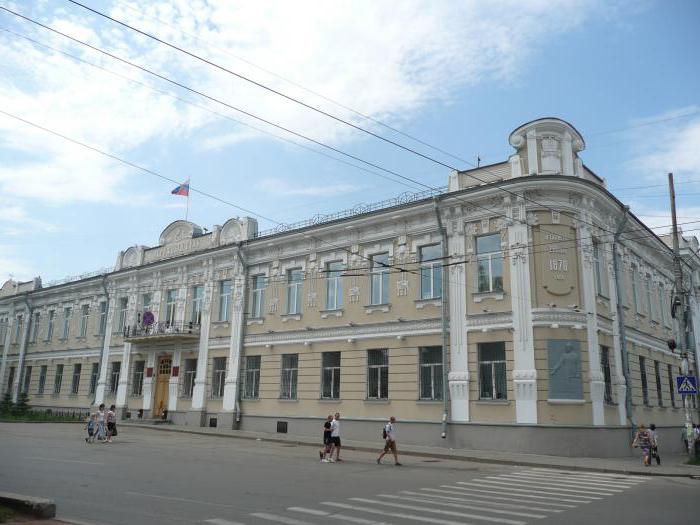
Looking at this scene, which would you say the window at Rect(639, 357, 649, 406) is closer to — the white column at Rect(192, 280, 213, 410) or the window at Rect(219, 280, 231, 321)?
the window at Rect(219, 280, 231, 321)

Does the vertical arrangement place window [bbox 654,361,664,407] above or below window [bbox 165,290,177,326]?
below

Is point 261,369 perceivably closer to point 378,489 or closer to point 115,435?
point 115,435

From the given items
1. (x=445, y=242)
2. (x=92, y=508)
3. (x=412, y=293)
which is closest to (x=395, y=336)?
(x=412, y=293)

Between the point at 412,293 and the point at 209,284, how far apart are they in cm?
1363

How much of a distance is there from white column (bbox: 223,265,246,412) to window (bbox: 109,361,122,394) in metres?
11.4

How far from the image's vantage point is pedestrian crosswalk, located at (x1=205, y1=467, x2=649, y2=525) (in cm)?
922

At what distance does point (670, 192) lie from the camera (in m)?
22.7

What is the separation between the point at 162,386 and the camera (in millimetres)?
36188

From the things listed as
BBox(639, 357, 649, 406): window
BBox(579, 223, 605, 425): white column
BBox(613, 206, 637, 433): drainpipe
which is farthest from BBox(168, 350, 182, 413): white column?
BBox(639, 357, 649, 406): window

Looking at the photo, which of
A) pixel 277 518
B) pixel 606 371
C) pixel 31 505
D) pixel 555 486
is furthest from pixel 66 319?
pixel 277 518

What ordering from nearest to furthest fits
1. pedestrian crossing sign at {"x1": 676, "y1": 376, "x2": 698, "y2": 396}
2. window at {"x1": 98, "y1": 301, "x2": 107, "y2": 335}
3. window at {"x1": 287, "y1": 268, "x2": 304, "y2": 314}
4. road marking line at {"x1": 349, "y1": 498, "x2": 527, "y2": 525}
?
road marking line at {"x1": 349, "y1": 498, "x2": 527, "y2": 525} < pedestrian crossing sign at {"x1": 676, "y1": 376, "x2": 698, "y2": 396} < window at {"x1": 287, "y1": 268, "x2": 304, "y2": 314} < window at {"x1": 98, "y1": 301, "x2": 107, "y2": 335}

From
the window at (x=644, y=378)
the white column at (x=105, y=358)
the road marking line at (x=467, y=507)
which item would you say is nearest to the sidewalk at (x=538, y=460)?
the window at (x=644, y=378)

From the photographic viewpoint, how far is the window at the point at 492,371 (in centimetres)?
2298

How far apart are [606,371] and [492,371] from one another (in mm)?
4593
